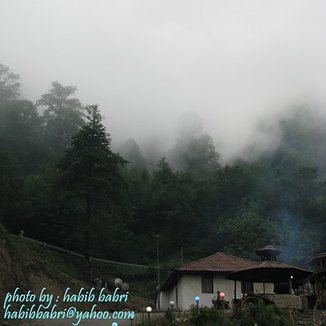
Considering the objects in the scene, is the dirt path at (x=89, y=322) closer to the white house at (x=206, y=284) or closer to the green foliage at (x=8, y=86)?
the white house at (x=206, y=284)

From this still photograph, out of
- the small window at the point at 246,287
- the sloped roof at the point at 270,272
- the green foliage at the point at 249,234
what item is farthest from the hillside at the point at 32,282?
→ the green foliage at the point at 249,234

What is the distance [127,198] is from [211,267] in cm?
1700

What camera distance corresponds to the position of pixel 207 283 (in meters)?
33.6

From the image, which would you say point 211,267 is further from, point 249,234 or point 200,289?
point 249,234

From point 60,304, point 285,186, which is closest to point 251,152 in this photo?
point 285,186

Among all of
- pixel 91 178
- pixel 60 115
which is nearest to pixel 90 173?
pixel 91 178

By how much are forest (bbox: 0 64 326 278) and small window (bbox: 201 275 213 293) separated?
11938mm

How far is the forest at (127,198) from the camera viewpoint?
43781 mm

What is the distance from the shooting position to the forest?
43.8m

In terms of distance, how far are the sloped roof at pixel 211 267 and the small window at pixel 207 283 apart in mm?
554

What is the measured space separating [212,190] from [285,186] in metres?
10.0

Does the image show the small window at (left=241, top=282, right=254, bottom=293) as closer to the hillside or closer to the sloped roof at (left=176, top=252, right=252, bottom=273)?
the sloped roof at (left=176, top=252, right=252, bottom=273)

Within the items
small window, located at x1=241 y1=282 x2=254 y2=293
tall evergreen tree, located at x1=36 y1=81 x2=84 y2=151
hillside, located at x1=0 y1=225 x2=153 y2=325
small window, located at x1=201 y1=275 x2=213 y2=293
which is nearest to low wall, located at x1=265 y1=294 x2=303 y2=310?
small window, located at x1=241 y1=282 x2=254 y2=293

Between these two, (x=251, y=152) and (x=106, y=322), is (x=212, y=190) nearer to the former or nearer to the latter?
(x=251, y=152)
